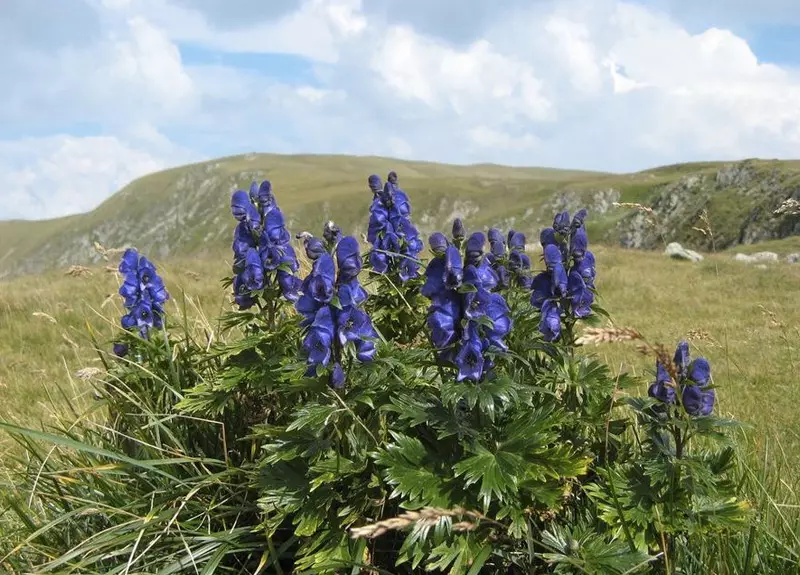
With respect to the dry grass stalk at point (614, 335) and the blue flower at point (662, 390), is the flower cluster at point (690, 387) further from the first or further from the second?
the dry grass stalk at point (614, 335)

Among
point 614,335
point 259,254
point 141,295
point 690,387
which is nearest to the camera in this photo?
point 614,335

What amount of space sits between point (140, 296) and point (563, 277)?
289cm

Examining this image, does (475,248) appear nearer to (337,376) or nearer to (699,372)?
(337,376)

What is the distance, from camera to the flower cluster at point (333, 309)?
9.55 ft

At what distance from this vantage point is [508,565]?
2965 mm

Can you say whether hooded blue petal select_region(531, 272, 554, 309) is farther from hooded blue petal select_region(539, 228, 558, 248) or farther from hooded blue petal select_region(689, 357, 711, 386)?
hooded blue petal select_region(689, 357, 711, 386)

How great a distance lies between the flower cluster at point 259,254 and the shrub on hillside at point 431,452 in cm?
1

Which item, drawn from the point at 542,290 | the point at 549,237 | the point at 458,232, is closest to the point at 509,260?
the point at 549,237

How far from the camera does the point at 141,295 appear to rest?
4.64 m

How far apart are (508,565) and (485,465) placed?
61cm

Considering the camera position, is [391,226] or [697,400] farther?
[391,226]

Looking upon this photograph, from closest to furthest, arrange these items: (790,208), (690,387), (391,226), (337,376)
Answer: (690,387), (337,376), (391,226), (790,208)

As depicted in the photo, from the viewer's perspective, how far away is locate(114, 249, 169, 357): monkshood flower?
4.59 meters

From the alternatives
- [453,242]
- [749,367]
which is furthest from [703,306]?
[453,242]
